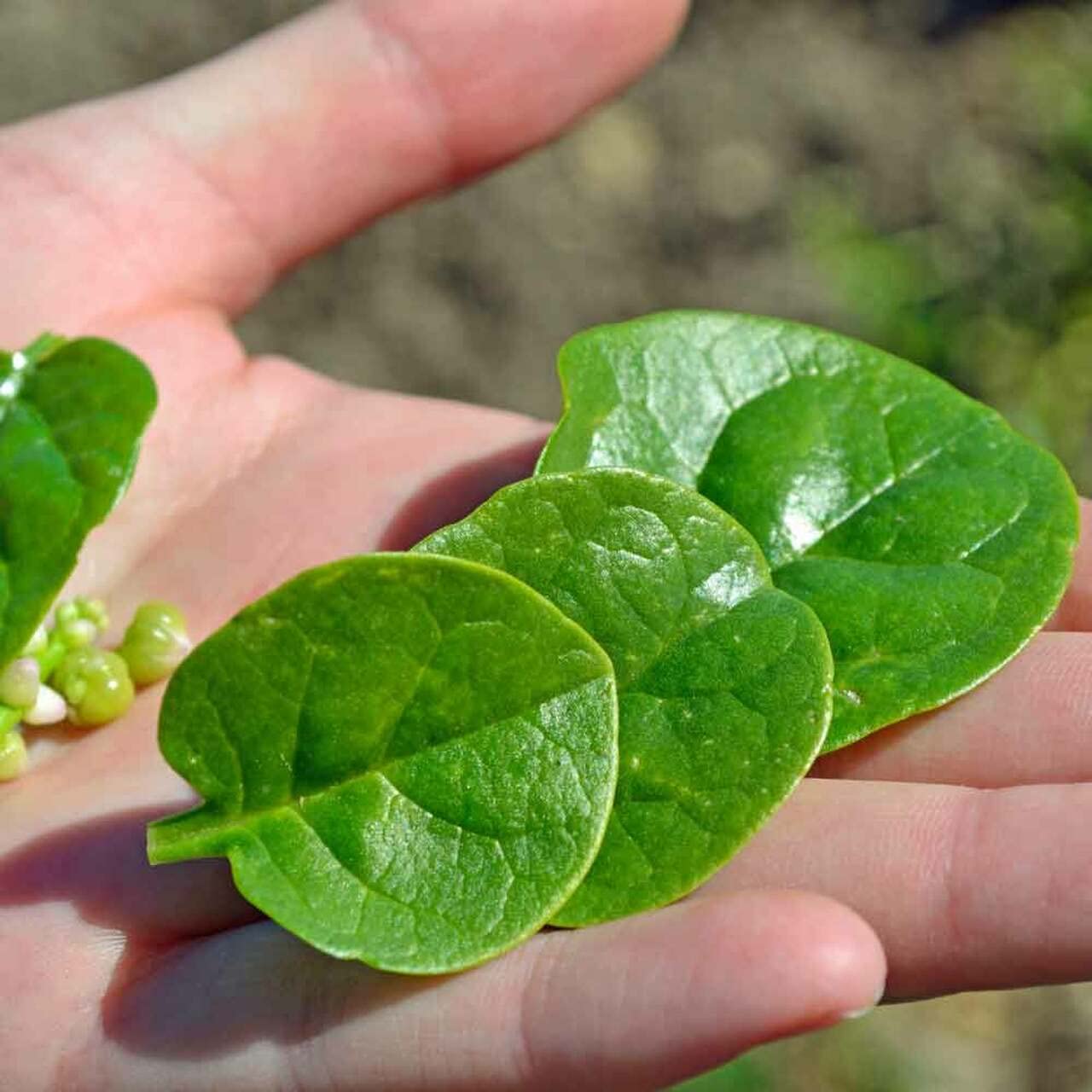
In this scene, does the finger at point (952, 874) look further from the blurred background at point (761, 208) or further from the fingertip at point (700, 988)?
the blurred background at point (761, 208)

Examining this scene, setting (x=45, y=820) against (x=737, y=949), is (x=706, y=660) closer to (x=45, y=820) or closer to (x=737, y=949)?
(x=737, y=949)

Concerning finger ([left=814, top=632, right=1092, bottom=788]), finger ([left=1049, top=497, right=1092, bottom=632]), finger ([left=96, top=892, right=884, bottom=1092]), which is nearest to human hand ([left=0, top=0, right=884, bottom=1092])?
finger ([left=96, top=892, right=884, bottom=1092])

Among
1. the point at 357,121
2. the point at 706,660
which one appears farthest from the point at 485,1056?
the point at 357,121

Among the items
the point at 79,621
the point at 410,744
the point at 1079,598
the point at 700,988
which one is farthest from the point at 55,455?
the point at 1079,598

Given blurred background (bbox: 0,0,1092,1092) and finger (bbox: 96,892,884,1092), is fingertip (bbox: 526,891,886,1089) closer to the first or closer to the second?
finger (bbox: 96,892,884,1092)

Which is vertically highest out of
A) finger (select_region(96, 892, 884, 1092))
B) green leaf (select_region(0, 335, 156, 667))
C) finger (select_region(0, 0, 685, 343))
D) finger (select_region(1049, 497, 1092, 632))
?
finger (select_region(0, 0, 685, 343))

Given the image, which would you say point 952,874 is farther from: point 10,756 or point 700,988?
point 10,756

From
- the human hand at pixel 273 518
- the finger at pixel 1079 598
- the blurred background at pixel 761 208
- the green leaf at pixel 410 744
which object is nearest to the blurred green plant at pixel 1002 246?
the blurred background at pixel 761 208
